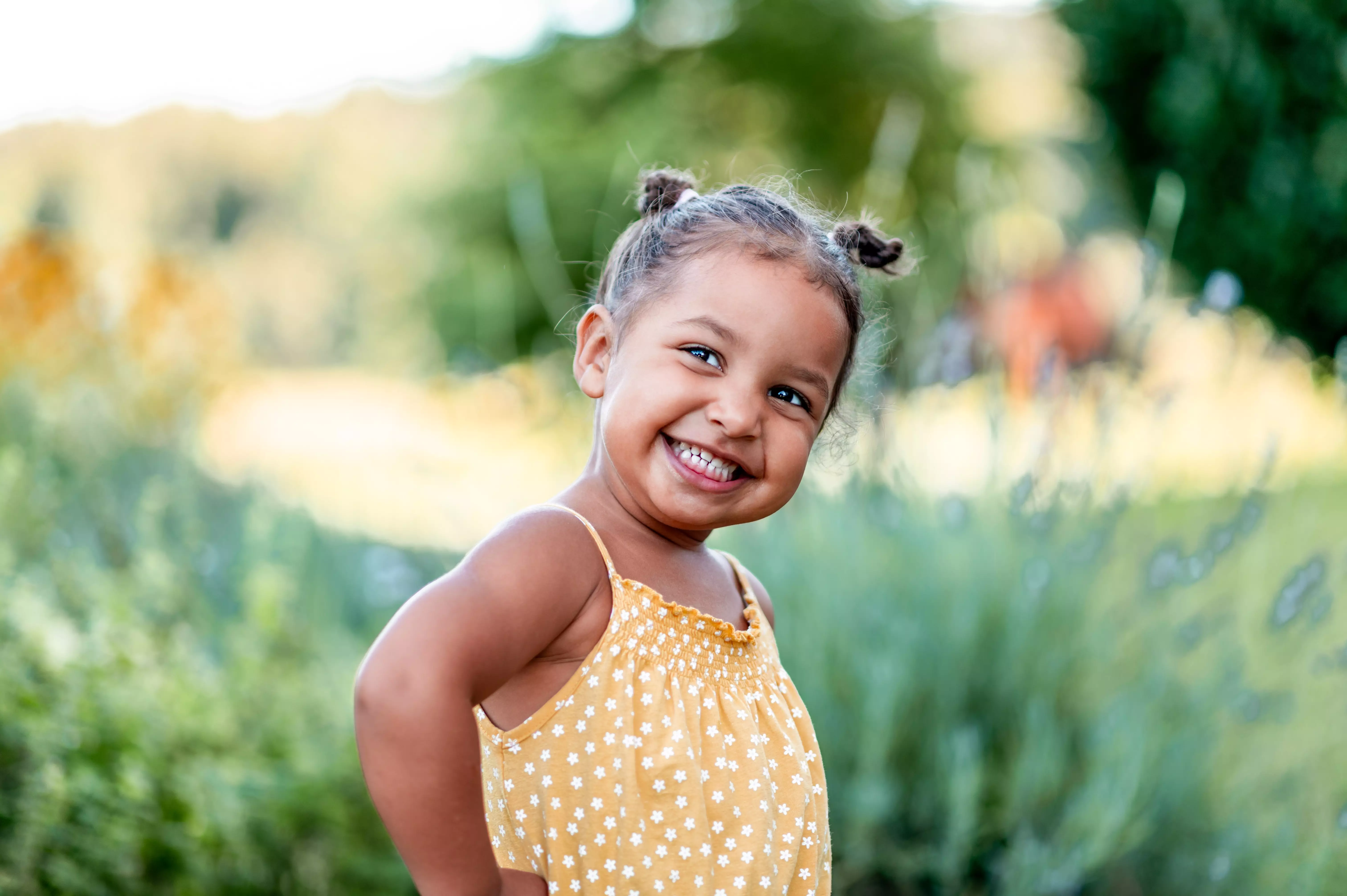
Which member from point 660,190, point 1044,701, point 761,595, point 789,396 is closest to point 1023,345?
point 1044,701

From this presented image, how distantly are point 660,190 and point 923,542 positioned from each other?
5.90 ft

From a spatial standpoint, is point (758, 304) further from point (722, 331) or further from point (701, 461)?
point (701, 461)

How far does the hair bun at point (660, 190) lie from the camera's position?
163 centimetres

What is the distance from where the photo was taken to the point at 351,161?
80.6 ft

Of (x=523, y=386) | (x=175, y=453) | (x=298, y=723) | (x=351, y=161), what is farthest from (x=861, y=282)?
(x=351, y=161)

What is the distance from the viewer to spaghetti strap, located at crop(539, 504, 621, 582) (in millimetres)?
1321

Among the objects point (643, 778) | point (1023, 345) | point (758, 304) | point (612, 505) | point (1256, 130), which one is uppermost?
point (758, 304)

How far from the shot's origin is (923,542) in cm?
318

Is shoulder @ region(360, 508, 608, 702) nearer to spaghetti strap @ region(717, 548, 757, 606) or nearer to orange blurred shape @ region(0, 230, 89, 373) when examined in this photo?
spaghetti strap @ region(717, 548, 757, 606)

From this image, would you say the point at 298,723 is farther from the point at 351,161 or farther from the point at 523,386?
the point at 351,161

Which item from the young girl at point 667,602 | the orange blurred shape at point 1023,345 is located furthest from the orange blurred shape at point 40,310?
the young girl at point 667,602

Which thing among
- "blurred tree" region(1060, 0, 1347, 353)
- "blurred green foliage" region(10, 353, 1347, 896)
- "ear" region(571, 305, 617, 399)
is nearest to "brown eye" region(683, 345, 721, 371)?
"ear" region(571, 305, 617, 399)

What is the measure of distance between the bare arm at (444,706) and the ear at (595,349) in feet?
1.22

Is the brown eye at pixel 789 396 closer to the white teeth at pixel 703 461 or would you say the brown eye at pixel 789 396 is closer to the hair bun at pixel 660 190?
the white teeth at pixel 703 461
